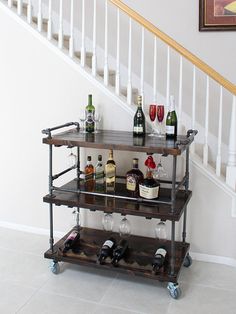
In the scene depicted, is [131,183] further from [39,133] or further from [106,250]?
[39,133]

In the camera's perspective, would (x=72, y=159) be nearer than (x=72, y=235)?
No

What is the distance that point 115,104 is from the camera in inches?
120

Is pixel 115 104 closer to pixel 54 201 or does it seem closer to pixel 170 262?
pixel 54 201

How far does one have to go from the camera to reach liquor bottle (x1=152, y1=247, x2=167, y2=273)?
2.58 m

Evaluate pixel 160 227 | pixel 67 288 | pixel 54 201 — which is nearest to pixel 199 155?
pixel 160 227

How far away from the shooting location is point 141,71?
296 centimetres

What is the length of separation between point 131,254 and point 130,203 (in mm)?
405

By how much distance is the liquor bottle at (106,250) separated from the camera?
2709 mm

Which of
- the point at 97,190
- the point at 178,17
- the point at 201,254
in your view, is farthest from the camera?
the point at 178,17

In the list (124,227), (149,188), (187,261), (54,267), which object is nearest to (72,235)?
(54,267)

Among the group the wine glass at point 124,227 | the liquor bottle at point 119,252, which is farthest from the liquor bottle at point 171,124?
the liquor bottle at point 119,252

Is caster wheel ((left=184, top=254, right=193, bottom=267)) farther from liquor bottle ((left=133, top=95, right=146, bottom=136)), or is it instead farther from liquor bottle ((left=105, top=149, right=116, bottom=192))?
liquor bottle ((left=133, top=95, right=146, bottom=136))

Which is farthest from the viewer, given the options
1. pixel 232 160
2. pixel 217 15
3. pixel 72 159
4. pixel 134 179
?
pixel 217 15

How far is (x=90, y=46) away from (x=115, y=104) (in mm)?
1070
